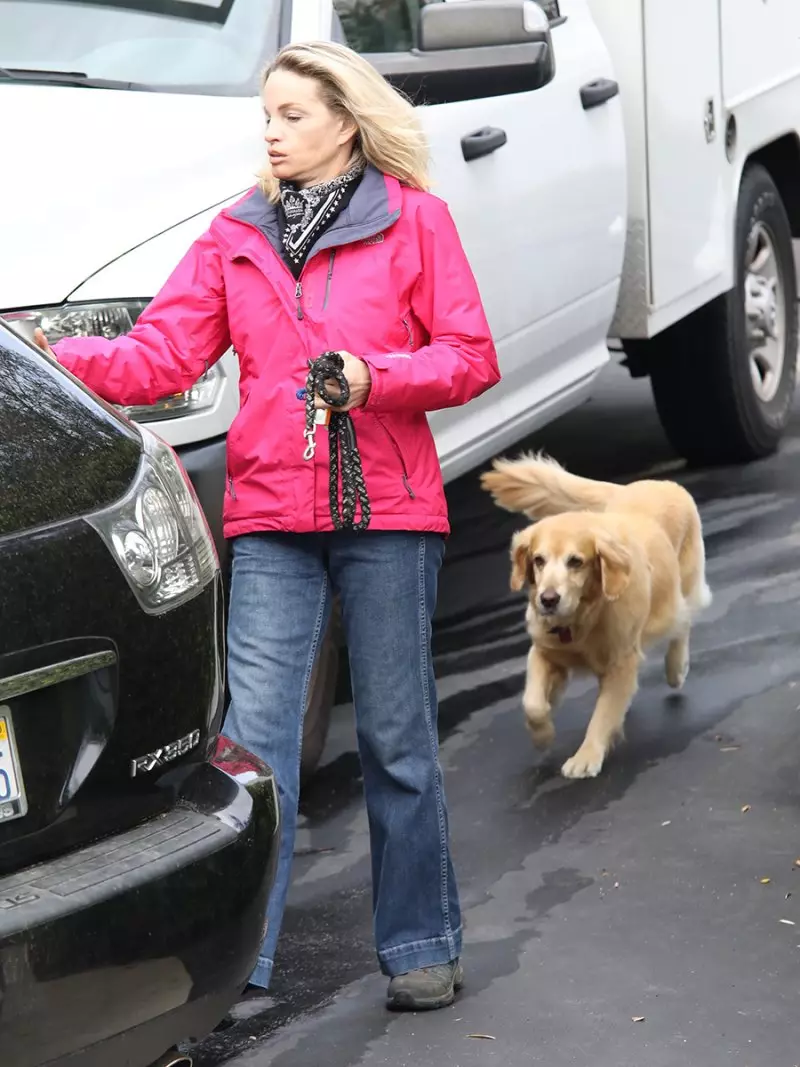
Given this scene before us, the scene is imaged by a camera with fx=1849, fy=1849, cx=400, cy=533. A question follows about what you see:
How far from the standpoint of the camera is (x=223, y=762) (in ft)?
9.16

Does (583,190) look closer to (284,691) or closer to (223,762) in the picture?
(284,691)

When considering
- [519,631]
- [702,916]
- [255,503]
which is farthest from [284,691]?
[519,631]

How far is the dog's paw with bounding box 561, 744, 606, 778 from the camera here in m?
4.81

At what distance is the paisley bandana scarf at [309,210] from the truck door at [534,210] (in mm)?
1306

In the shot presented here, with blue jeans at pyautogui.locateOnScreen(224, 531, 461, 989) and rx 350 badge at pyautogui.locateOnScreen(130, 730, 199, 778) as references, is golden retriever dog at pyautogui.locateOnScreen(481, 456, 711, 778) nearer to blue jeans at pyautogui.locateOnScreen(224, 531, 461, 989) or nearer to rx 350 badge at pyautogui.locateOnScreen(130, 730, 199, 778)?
blue jeans at pyautogui.locateOnScreen(224, 531, 461, 989)

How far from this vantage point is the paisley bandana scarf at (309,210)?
3307 millimetres

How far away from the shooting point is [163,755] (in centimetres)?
260

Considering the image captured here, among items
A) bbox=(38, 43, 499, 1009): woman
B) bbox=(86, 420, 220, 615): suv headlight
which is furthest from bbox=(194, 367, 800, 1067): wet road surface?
bbox=(86, 420, 220, 615): suv headlight

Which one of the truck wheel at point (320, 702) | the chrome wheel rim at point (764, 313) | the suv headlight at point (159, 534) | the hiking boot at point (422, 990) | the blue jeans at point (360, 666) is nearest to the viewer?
the suv headlight at point (159, 534)

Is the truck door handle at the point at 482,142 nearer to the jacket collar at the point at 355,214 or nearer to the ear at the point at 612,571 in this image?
the ear at the point at 612,571

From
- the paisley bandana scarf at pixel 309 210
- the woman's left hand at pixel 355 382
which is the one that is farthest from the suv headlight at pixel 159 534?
the paisley bandana scarf at pixel 309 210

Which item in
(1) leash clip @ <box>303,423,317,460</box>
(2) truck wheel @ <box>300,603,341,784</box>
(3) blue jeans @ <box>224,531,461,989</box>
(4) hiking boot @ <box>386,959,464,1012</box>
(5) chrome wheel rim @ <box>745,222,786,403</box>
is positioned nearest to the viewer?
(1) leash clip @ <box>303,423,317,460</box>

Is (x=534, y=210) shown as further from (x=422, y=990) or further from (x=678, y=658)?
(x=422, y=990)

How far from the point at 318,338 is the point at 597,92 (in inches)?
119
